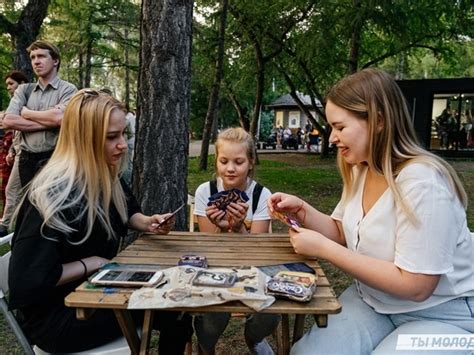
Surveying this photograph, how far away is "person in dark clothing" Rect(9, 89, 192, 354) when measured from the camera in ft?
5.55

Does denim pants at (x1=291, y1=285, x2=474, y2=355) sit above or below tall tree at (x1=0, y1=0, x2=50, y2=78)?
below

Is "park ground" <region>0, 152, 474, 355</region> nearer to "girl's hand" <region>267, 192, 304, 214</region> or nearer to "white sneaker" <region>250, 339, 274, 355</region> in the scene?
"white sneaker" <region>250, 339, 274, 355</region>

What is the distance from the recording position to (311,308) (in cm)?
144

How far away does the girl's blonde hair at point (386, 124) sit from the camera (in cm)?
174

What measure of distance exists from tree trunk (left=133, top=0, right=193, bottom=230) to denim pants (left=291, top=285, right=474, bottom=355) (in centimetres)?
189

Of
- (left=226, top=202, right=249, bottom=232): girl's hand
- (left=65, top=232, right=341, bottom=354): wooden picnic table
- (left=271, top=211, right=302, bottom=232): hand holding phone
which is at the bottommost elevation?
(left=65, top=232, right=341, bottom=354): wooden picnic table

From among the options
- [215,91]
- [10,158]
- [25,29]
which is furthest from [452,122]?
[10,158]

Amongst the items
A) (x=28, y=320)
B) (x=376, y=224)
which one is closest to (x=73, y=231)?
(x=28, y=320)

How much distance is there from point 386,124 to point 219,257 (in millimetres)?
906

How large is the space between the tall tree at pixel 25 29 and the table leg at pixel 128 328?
273 inches

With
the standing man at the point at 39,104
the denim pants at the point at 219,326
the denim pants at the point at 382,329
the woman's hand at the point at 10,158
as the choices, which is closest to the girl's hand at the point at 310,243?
the denim pants at the point at 382,329

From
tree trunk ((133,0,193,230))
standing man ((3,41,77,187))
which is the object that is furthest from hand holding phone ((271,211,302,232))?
standing man ((3,41,77,187))

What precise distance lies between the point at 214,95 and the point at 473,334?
10990 mm

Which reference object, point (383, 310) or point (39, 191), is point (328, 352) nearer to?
point (383, 310)
